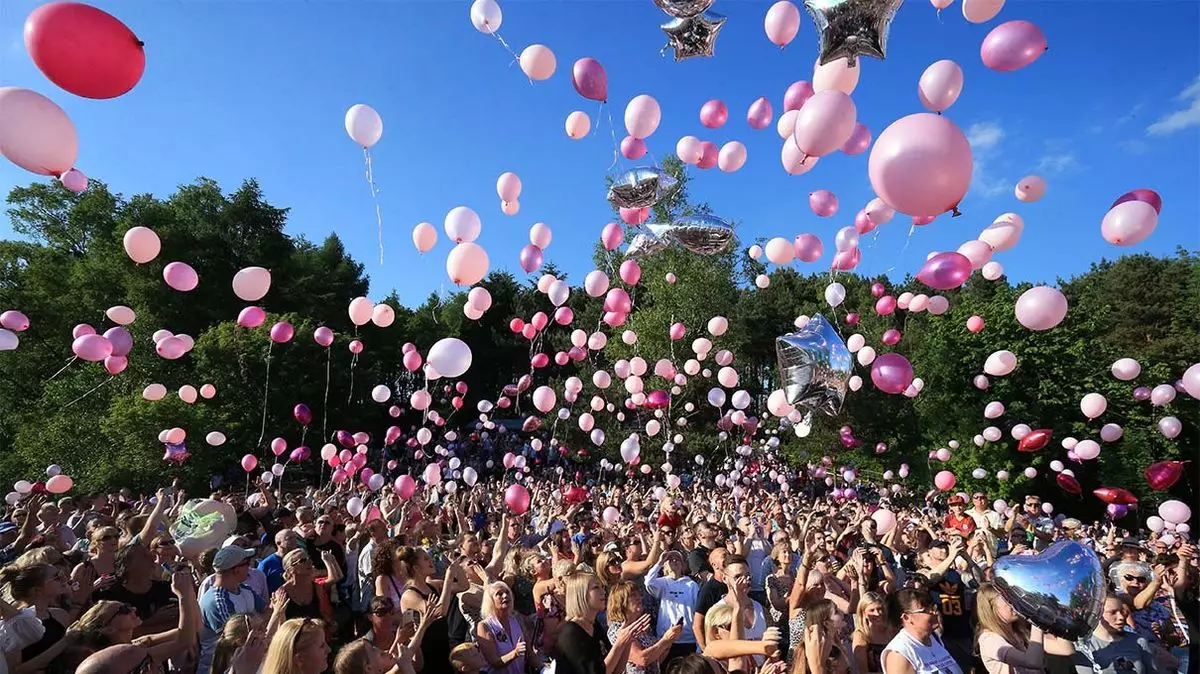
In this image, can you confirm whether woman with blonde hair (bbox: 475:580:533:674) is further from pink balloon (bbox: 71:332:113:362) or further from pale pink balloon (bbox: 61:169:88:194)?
pink balloon (bbox: 71:332:113:362)

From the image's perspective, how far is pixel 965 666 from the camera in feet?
16.5

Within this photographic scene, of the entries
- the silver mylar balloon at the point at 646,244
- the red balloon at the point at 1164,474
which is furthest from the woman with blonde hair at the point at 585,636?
the red balloon at the point at 1164,474

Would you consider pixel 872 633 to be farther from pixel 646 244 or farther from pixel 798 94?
pixel 646 244

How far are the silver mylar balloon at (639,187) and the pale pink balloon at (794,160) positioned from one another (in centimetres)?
263

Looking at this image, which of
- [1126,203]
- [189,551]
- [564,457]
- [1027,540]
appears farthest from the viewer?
[564,457]

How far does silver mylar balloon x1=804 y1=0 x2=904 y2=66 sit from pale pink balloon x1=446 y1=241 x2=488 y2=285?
4485 millimetres

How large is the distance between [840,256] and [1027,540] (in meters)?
4.37

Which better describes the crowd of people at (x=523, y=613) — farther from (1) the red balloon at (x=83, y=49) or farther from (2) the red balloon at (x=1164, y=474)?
(2) the red balloon at (x=1164, y=474)

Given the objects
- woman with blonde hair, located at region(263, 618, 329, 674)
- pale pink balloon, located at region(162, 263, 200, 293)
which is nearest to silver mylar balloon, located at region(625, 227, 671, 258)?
pale pink balloon, located at region(162, 263, 200, 293)

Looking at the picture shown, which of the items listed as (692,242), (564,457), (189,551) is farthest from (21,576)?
(564,457)

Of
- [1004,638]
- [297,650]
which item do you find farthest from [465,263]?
[1004,638]

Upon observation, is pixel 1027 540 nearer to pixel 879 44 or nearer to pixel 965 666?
pixel 965 666

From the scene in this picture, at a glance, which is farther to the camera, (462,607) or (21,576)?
(462,607)

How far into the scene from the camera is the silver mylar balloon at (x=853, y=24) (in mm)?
5016
